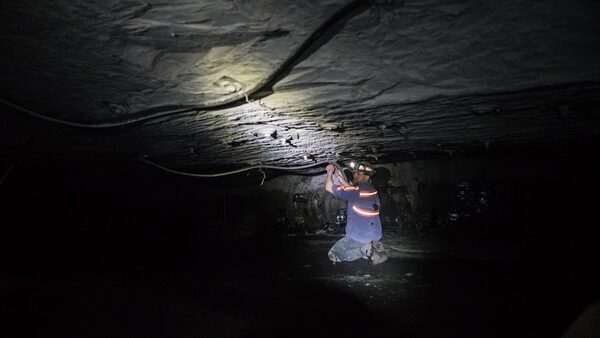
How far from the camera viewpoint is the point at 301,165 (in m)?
6.80

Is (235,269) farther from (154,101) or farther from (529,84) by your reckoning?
(529,84)

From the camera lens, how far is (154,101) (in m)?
2.89

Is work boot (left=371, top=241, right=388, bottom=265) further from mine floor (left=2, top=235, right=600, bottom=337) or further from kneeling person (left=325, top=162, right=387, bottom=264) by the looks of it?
mine floor (left=2, top=235, right=600, bottom=337)

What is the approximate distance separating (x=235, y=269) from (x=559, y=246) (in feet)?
20.0

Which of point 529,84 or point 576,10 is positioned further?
point 529,84

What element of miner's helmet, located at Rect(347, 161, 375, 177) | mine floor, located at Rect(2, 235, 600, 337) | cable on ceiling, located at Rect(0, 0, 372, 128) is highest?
cable on ceiling, located at Rect(0, 0, 372, 128)

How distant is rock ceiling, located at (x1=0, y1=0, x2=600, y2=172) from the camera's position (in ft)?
5.53

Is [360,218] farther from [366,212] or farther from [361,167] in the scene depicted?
[361,167]

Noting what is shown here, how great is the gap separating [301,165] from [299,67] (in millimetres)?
4609

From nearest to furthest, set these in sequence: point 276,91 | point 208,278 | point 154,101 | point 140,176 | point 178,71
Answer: point 178,71 < point 276,91 < point 154,101 < point 208,278 < point 140,176

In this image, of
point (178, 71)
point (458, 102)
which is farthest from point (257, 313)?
point (458, 102)

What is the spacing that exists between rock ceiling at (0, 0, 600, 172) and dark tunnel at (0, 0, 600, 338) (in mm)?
17

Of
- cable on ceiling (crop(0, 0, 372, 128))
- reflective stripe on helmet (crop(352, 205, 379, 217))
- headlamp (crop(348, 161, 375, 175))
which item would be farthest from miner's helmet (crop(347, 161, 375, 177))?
cable on ceiling (crop(0, 0, 372, 128))

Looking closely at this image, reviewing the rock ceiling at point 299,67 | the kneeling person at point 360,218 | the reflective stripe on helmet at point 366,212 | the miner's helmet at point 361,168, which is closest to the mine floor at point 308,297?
the kneeling person at point 360,218
